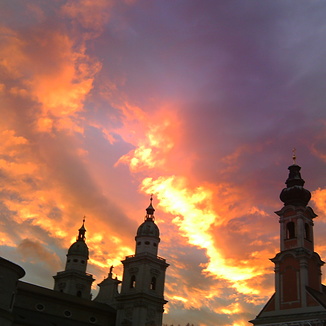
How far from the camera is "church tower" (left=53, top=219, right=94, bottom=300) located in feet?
284

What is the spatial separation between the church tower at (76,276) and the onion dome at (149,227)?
16.4m

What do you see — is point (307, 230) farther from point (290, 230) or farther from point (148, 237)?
point (148, 237)

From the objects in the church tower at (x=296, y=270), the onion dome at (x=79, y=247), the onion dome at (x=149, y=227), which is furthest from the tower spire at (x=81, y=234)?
the church tower at (x=296, y=270)

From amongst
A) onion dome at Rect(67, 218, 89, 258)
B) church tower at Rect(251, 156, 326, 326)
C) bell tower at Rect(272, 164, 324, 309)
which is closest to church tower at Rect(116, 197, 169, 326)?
onion dome at Rect(67, 218, 89, 258)

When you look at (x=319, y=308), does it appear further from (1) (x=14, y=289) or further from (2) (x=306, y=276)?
(1) (x=14, y=289)

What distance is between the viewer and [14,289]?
49.0 m

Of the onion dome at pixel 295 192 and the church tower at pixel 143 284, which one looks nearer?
the onion dome at pixel 295 192

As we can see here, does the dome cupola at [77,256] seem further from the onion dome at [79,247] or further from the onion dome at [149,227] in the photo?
the onion dome at [149,227]

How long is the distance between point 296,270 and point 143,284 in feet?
86.5

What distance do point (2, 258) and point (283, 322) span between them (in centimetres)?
3174

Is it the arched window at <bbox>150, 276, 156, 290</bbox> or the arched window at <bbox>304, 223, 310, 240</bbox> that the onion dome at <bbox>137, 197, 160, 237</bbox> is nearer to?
the arched window at <bbox>150, 276, 156, 290</bbox>

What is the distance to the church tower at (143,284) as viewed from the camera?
71750mm

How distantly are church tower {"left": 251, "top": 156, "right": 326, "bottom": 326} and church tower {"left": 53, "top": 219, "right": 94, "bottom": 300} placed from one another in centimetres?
4030

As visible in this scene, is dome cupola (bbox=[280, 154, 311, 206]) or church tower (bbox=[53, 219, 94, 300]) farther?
church tower (bbox=[53, 219, 94, 300])
